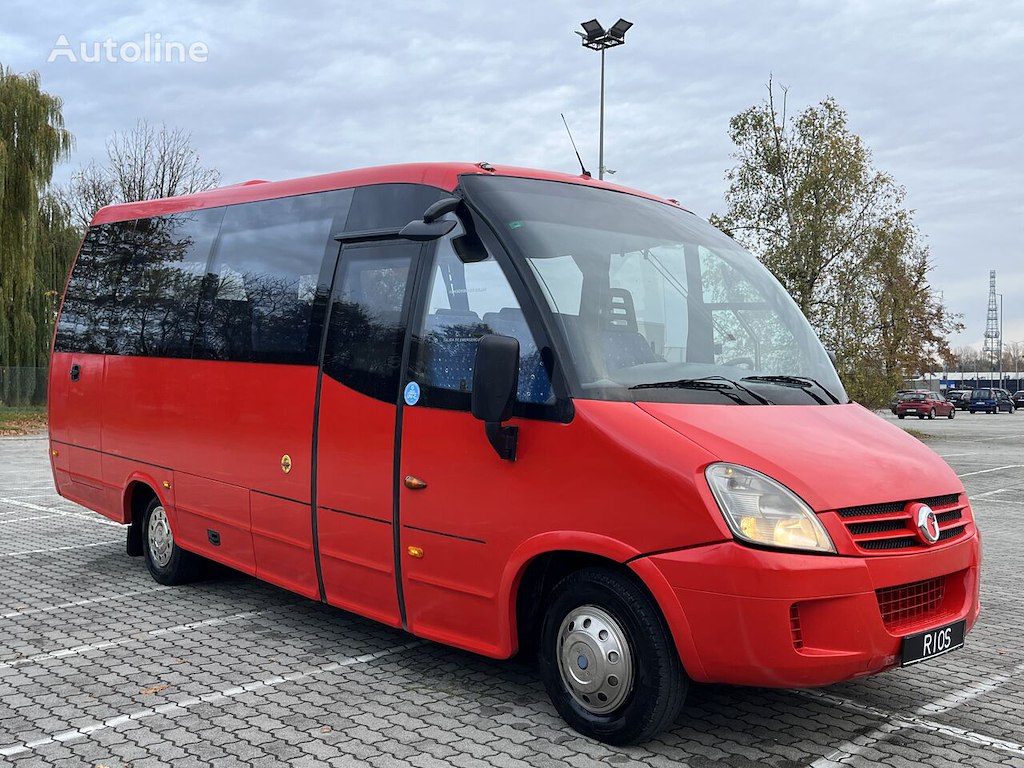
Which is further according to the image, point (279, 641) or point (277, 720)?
point (279, 641)

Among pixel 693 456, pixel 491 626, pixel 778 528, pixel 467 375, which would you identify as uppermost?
pixel 467 375

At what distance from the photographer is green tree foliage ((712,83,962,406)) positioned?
3038 centimetres

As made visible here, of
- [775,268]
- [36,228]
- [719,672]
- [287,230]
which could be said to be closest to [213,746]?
[719,672]

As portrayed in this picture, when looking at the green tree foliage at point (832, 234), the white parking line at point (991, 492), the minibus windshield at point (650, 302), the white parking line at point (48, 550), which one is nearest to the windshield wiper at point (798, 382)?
the minibus windshield at point (650, 302)

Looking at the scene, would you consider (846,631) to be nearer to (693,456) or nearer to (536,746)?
(693,456)

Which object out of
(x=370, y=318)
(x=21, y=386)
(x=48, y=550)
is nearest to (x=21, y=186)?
(x=21, y=386)

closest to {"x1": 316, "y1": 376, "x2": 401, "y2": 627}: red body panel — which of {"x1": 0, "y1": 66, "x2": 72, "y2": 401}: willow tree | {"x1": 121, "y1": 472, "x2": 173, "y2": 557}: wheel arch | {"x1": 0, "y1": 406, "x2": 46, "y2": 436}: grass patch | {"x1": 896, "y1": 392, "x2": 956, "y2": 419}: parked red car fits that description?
{"x1": 121, "y1": 472, "x2": 173, "y2": 557}: wheel arch

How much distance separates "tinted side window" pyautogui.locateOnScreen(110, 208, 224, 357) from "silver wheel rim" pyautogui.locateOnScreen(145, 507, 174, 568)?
1.29 meters

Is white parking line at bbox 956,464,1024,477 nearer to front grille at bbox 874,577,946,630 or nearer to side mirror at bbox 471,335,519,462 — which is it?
front grille at bbox 874,577,946,630

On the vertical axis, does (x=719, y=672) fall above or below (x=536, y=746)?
above

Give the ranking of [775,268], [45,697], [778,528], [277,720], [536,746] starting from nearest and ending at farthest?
[778,528], [536,746], [277,720], [45,697], [775,268]

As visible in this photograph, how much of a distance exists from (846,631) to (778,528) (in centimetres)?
50

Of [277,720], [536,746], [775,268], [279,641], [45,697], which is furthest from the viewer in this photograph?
[775,268]

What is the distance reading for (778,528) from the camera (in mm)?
3902
